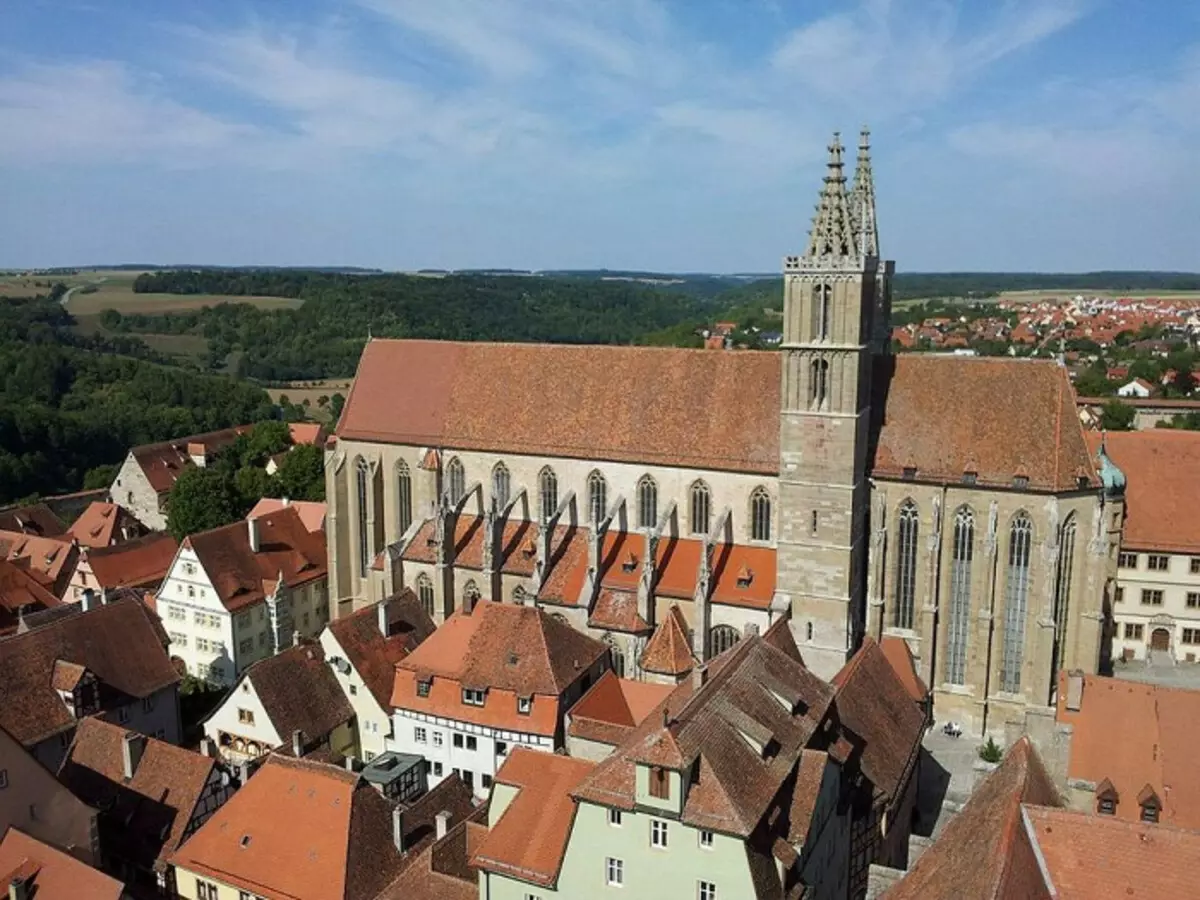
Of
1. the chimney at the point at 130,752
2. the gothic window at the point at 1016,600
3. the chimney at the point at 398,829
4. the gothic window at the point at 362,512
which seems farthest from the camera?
the gothic window at the point at 362,512

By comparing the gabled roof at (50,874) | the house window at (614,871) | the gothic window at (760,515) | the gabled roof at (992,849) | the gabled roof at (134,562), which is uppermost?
the gothic window at (760,515)

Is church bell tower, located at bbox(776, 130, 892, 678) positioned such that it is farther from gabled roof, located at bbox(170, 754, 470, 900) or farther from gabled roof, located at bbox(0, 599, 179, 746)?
gabled roof, located at bbox(0, 599, 179, 746)

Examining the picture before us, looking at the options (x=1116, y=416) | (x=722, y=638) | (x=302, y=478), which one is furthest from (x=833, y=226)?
(x=1116, y=416)

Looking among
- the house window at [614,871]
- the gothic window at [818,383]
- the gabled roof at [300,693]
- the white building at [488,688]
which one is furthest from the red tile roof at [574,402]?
the house window at [614,871]

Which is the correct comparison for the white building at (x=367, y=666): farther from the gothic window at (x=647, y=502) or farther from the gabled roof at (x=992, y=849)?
the gabled roof at (x=992, y=849)

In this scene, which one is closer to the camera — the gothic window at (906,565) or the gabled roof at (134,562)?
the gothic window at (906,565)

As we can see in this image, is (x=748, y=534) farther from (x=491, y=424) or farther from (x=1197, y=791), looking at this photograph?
(x=1197, y=791)
